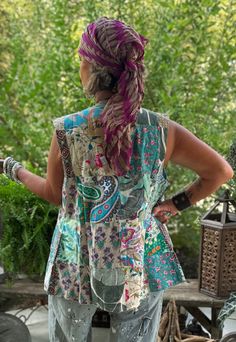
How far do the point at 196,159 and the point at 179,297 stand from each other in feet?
3.29

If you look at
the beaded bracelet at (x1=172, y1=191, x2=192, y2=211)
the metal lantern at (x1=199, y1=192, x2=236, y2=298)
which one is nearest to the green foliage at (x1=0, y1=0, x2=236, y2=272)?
the metal lantern at (x1=199, y1=192, x2=236, y2=298)

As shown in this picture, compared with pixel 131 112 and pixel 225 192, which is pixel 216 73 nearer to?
pixel 225 192

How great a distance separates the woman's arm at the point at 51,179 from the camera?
1.17m

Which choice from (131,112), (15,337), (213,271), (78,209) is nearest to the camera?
(131,112)

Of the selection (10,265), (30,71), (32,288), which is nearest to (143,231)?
(10,265)

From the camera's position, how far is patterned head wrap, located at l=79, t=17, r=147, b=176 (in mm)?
1071

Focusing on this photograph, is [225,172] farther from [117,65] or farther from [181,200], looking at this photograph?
[117,65]

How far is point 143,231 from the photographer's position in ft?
4.05

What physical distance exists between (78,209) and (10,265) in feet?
2.58

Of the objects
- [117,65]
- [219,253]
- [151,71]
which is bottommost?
[219,253]

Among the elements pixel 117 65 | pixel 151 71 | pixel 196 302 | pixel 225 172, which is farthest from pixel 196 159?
pixel 151 71

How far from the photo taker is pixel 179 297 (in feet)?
6.75

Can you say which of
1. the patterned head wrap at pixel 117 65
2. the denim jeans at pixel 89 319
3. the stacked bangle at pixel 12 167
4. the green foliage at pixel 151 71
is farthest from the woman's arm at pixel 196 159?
the green foliage at pixel 151 71

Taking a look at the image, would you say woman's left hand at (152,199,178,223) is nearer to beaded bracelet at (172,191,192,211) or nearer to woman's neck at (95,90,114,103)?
beaded bracelet at (172,191,192,211)
